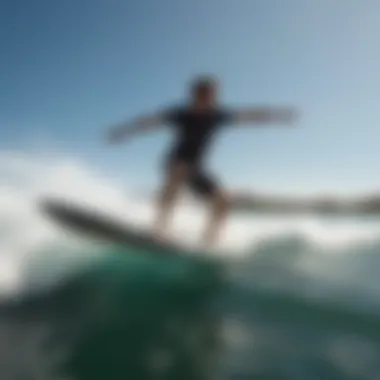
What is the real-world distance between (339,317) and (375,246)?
75 cm

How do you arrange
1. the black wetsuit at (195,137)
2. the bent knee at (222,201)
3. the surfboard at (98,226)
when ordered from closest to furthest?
the surfboard at (98,226)
the black wetsuit at (195,137)
the bent knee at (222,201)

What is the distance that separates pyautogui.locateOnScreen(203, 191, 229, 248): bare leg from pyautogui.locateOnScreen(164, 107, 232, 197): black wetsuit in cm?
9

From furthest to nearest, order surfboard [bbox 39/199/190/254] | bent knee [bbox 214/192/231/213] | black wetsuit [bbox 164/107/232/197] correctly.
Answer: bent knee [bbox 214/192/231/213], black wetsuit [bbox 164/107/232/197], surfboard [bbox 39/199/190/254]

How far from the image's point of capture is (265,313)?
5.64 metres

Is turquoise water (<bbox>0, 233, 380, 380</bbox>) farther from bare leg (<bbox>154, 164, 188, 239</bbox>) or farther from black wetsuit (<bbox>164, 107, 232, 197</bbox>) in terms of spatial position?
black wetsuit (<bbox>164, 107, 232, 197</bbox>)

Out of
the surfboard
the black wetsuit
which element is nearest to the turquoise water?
the surfboard

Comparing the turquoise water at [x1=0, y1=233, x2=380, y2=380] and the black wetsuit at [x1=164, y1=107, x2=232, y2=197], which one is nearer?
the turquoise water at [x1=0, y1=233, x2=380, y2=380]

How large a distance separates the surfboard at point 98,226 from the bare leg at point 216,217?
393 mm

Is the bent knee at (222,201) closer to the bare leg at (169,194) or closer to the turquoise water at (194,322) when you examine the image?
the bare leg at (169,194)

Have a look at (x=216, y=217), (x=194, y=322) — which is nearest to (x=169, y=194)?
(x=216, y=217)

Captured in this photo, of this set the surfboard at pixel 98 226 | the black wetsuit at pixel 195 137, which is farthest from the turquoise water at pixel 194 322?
the black wetsuit at pixel 195 137

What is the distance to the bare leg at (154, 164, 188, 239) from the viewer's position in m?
5.50

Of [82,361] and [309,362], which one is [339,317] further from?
[82,361]

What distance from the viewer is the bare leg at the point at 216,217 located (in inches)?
222
